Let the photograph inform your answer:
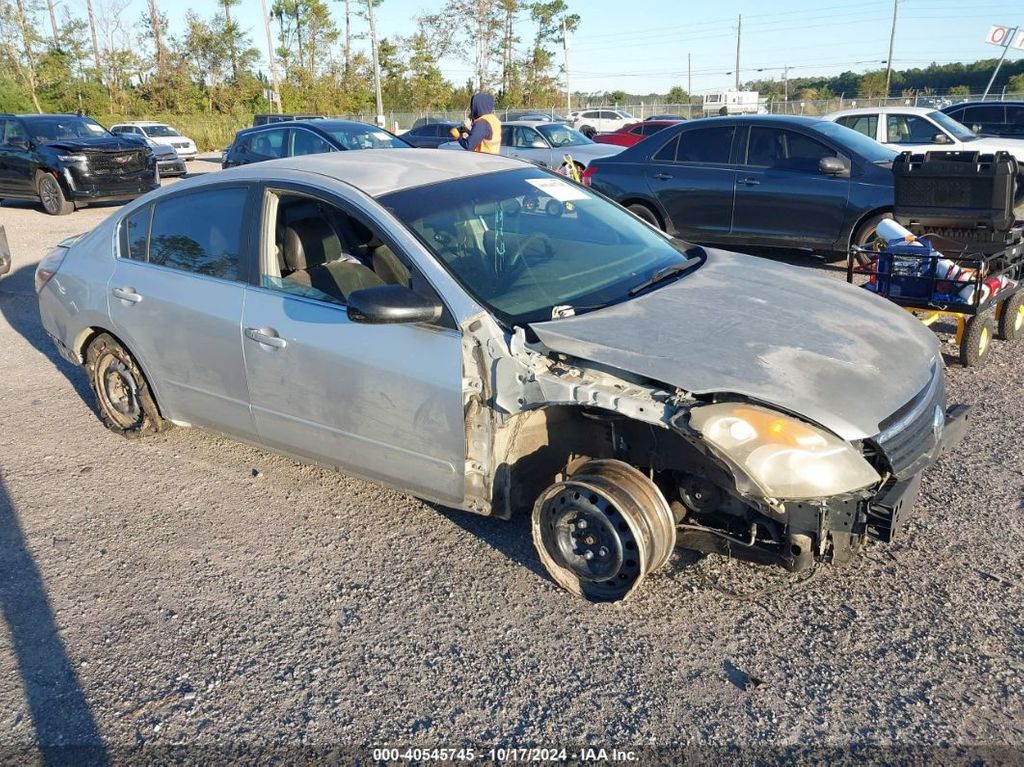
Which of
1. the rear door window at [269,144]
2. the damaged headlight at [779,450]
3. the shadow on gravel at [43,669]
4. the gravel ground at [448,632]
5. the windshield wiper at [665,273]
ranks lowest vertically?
the shadow on gravel at [43,669]

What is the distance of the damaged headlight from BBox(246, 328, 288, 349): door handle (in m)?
1.97

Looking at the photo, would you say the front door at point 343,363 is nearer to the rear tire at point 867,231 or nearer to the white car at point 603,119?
the rear tire at point 867,231

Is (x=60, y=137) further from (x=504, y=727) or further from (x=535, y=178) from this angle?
(x=504, y=727)

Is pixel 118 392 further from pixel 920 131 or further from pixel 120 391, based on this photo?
pixel 920 131

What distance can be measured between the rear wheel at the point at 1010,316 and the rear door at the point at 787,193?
2291 millimetres

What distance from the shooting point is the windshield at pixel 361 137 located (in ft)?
42.0

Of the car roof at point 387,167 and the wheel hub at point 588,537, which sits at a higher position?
the car roof at point 387,167

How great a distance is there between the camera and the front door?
3.40 metres

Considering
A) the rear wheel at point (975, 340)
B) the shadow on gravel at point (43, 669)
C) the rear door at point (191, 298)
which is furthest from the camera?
the rear wheel at point (975, 340)

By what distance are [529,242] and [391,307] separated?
965 millimetres

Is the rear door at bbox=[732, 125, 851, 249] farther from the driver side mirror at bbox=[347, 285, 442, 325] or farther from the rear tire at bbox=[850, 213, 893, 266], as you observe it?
the driver side mirror at bbox=[347, 285, 442, 325]

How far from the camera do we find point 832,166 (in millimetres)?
8242

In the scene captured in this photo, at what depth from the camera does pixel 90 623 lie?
132 inches

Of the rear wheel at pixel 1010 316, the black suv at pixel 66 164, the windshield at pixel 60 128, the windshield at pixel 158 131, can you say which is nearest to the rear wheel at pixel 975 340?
the rear wheel at pixel 1010 316
